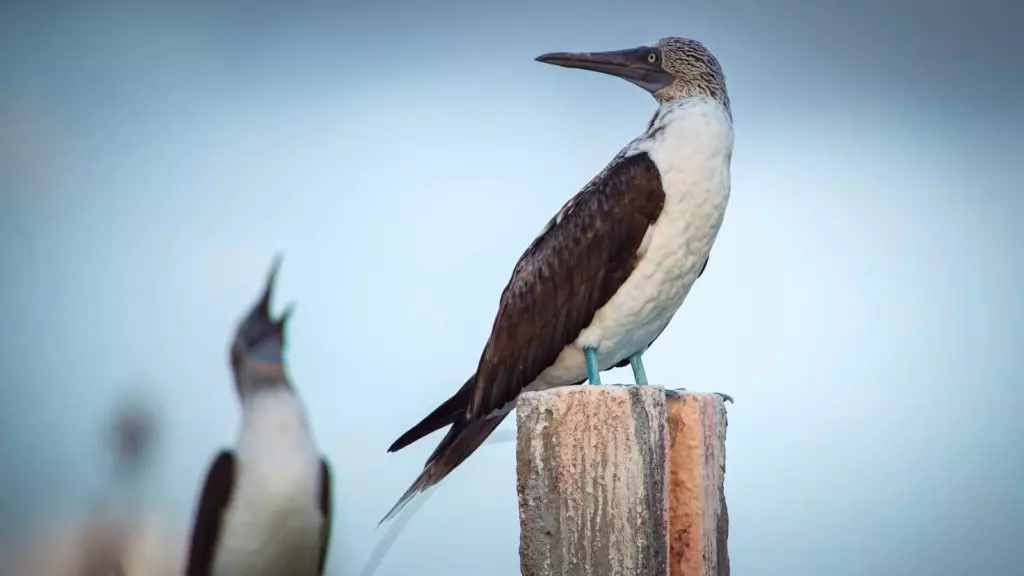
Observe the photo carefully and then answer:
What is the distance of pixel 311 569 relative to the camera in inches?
190

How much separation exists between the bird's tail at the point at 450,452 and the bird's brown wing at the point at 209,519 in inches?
44.8

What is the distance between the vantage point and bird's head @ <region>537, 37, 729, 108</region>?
157 inches

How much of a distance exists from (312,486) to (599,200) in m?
2.08

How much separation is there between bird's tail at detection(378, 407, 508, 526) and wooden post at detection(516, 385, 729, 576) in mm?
778

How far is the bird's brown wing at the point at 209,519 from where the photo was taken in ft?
15.0

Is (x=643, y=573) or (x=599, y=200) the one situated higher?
(x=599, y=200)

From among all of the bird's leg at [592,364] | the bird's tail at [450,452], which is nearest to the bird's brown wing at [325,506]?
the bird's tail at [450,452]

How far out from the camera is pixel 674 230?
3.58 meters

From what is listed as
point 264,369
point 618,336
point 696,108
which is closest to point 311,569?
point 264,369

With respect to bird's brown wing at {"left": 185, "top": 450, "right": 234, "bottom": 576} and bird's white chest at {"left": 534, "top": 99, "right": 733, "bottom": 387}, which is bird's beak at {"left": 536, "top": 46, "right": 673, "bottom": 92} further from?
bird's brown wing at {"left": 185, "top": 450, "right": 234, "bottom": 576}

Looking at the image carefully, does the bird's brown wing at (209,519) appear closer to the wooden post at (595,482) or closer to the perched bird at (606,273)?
the perched bird at (606,273)

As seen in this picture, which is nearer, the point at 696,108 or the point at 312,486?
the point at 696,108

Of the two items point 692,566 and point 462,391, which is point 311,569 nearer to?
A: point 462,391

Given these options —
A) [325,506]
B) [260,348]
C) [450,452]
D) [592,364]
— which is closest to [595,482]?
[592,364]
